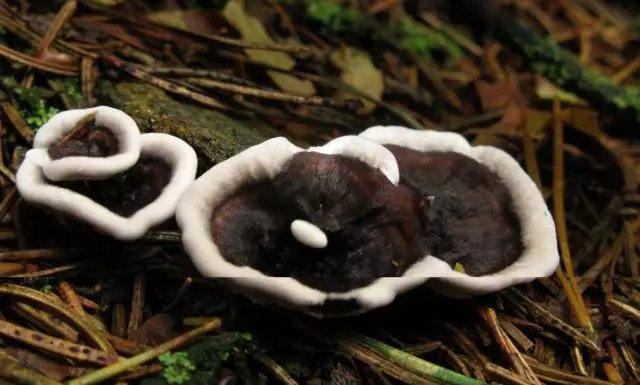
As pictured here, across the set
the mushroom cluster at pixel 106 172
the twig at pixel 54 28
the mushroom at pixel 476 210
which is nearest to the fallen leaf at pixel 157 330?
the mushroom cluster at pixel 106 172

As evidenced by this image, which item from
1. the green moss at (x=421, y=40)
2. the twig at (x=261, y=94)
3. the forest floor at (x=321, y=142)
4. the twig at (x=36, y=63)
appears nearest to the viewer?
the forest floor at (x=321, y=142)

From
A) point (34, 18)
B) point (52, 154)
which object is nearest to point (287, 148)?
point (52, 154)

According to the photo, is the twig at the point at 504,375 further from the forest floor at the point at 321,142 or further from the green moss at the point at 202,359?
the green moss at the point at 202,359

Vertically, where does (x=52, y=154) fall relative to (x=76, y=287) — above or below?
above

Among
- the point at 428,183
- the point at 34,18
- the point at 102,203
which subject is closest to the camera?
the point at 102,203

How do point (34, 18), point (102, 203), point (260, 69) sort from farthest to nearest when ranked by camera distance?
point (260, 69), point (34, 18), point (102, 203)

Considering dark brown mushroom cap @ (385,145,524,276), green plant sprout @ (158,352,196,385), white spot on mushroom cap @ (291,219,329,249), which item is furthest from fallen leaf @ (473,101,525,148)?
green plant sprout @ (158,352,196,385)

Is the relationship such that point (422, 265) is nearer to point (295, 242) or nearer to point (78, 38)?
point (295, 242)
